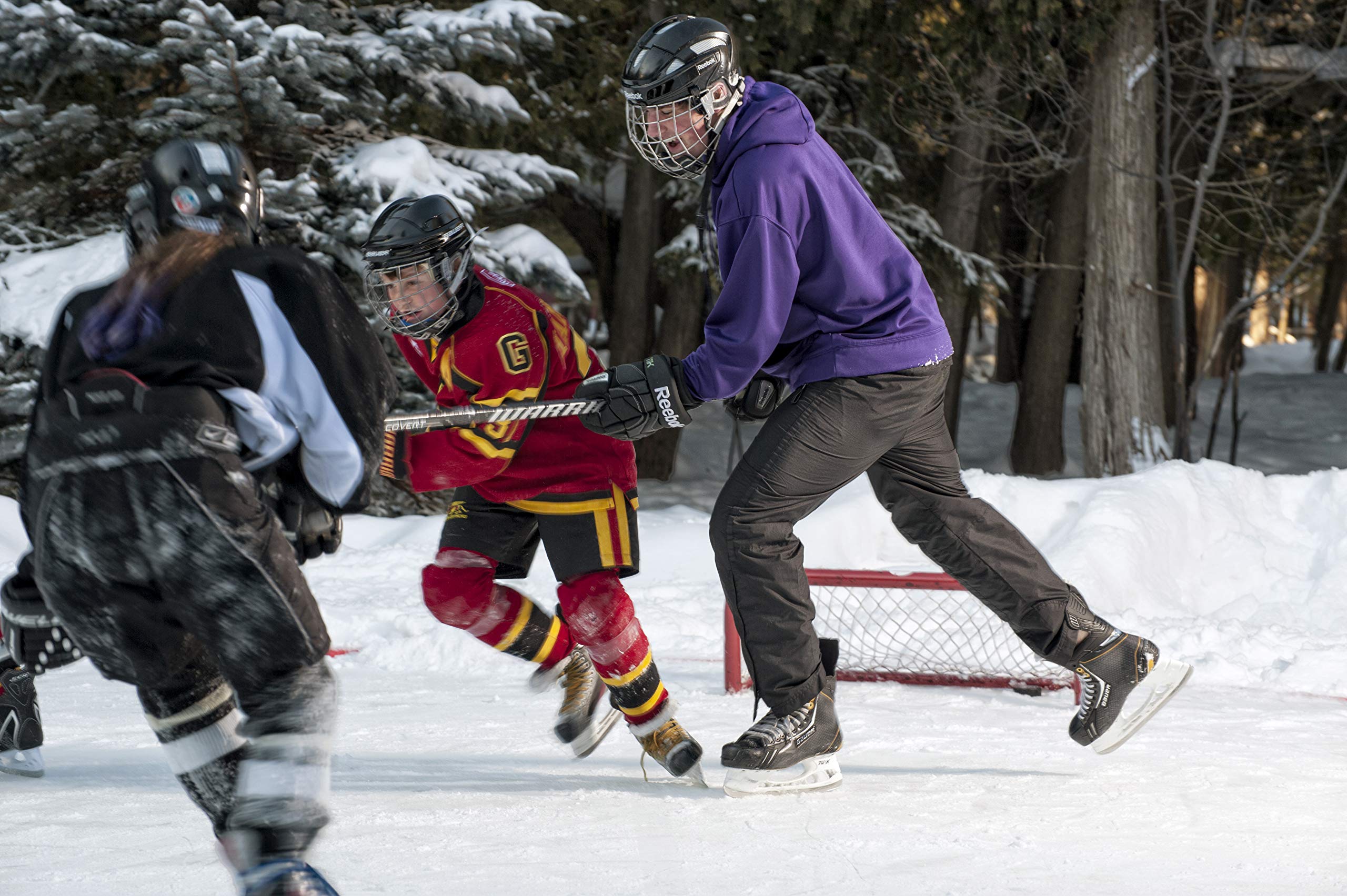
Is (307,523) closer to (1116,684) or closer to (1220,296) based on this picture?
(1116,684)

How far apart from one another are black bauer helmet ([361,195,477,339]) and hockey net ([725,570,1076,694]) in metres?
1.44

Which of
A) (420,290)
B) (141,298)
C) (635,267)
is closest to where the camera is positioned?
(141,298)

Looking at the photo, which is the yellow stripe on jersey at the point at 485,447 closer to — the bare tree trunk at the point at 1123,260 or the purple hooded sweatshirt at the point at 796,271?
the purple hooded sweatshirt at the point at 796,271

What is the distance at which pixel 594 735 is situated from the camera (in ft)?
10.8

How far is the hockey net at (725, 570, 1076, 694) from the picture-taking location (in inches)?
160

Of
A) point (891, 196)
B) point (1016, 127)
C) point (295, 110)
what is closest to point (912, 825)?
point (295, 110)

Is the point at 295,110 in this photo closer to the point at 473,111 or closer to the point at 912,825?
the point at 473,111

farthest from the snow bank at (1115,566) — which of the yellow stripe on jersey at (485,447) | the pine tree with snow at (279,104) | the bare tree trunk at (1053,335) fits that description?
the bare tree trunk at (1053,335)

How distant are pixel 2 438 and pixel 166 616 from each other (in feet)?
20.6

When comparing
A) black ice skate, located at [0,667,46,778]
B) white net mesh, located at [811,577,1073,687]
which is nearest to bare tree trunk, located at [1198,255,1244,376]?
white net mesh, located at [811,577,1073,687]

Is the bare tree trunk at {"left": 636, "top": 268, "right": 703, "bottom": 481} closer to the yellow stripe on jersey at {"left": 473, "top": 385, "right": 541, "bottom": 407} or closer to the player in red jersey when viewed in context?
the player in red jersey

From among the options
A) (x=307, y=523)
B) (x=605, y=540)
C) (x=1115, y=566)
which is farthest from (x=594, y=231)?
(x=307, y=523)

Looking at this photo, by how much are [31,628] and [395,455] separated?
866mm

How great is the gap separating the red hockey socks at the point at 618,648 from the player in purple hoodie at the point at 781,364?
11.3 inches
